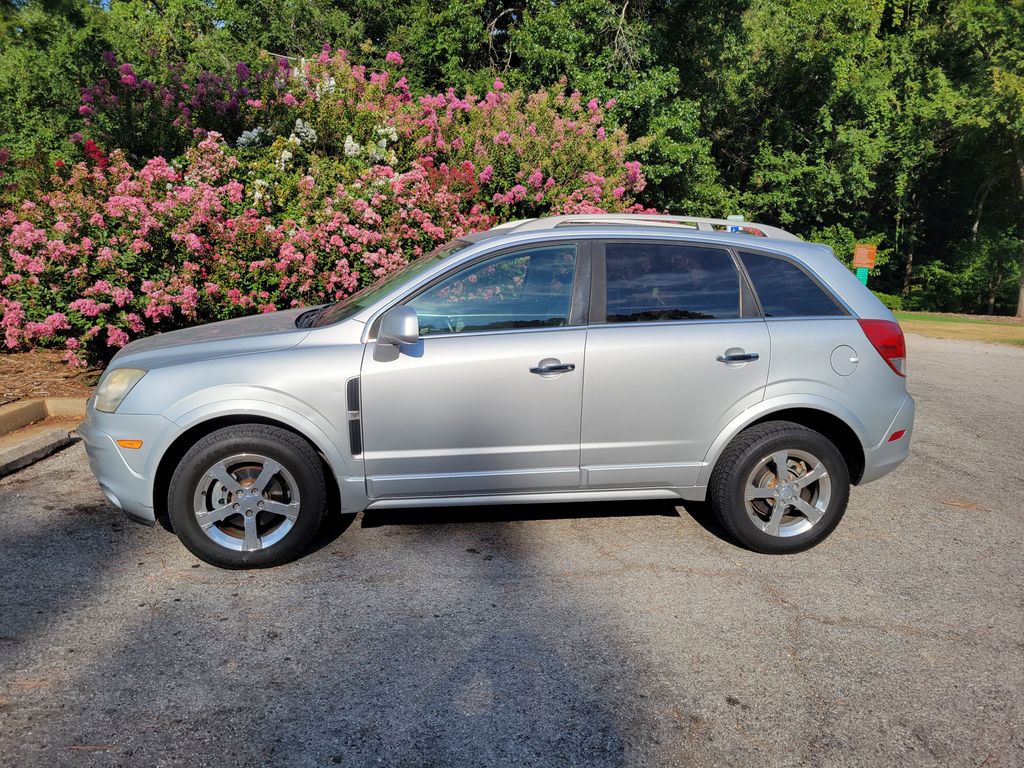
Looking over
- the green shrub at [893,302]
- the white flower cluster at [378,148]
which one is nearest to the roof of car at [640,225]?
the white flower cluster at [378,148]

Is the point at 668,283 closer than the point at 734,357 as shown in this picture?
No

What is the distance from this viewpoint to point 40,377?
24.5 feet

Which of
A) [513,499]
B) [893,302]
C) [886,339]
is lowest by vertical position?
[893,302]

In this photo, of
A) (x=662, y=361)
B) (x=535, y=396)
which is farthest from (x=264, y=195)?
(x=662, y=361)

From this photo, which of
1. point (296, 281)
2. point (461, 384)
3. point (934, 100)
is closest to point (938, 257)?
point (934, 100)

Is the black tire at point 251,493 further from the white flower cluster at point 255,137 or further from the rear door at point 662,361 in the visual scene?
the white flower cluster at point 255,137

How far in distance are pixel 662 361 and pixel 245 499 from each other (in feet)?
7.44

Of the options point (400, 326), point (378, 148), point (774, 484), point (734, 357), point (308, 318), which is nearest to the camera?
point (400, 326)

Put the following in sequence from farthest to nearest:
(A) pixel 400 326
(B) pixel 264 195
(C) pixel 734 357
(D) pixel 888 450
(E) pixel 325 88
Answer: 1. (E) pixel 325 88
2. (B) pixel 264 195
3. (D) pixel 888 450
4. (C) pixel 734 357
5. (A) pixel 400 326

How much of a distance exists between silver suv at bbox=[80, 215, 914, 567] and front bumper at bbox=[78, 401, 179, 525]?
0.01 metres

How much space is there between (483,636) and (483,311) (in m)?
1.66

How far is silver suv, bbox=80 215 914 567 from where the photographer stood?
3832 millimetres

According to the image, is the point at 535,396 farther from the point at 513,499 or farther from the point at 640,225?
the point at 640,225

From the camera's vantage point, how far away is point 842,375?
4.15 meters
